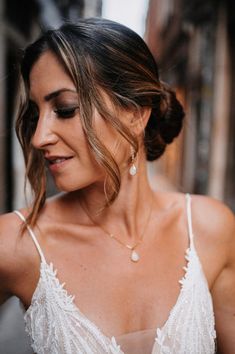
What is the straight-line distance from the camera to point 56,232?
1853mm

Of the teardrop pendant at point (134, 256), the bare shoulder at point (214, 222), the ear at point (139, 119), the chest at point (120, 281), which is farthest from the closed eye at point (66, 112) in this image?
the bare shoulder at point (214, 222)

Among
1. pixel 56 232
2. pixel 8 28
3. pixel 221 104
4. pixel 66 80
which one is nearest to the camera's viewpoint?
pixel 66 80

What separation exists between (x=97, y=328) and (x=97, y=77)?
0.95 meters

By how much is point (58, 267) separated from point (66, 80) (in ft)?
2.46

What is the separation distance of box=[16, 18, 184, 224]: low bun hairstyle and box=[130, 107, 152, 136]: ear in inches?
1.2

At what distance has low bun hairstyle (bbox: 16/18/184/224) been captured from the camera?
5.20 feet

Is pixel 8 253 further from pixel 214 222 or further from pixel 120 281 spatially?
pixel 214 222

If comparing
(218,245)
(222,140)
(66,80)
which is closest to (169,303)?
(218,245)

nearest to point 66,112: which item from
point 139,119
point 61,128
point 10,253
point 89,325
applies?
point 61,128

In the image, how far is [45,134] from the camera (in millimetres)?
1614

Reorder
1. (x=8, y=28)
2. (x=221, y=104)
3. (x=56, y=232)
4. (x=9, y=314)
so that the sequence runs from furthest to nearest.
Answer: (x=221, y=104)
(x=8, y=28)
(x=9, y=314)
(x=56, y=232)

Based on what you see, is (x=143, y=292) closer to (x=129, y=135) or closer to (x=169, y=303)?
(x=169, y=303)

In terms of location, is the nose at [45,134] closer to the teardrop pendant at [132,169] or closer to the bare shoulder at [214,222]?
the teardrop pendant at [132,169]

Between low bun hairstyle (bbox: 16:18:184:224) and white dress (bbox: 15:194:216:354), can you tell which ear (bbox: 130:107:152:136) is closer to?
low bun hairstyle (bbox: 16:18:184:224)
